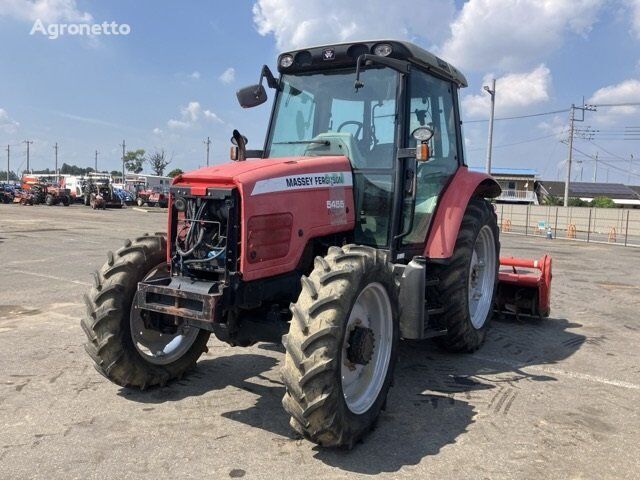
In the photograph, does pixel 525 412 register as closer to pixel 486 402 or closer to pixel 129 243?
pixel 486 402

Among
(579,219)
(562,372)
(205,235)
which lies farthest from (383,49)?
(579,219)

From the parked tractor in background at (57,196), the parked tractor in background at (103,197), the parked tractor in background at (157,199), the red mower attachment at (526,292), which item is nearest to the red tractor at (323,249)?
the red mower attachment at (526,292)

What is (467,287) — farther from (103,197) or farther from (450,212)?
(103,197)

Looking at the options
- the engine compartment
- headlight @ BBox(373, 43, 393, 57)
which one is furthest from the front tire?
headlight @ BBox(373, 43, 393, 57)

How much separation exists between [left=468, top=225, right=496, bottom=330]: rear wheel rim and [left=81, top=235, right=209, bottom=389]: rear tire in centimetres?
333

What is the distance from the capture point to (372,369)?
12.5ft

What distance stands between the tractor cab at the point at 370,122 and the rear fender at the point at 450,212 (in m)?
0.09

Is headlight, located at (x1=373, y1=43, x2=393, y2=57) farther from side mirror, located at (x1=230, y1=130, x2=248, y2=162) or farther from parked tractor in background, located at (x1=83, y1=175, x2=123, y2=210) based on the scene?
parked tractor in background, located at (x1=83, y1=175, x2=123, y2=210)

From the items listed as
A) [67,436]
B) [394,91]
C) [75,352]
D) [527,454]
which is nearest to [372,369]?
[527,454]

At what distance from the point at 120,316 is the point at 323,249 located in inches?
61.7

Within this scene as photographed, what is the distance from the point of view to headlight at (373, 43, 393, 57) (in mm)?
4582

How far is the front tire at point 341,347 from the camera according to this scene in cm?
312

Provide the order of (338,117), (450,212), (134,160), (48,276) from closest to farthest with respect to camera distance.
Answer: (338,117) → (450,212) → (48,276) → (134,160)

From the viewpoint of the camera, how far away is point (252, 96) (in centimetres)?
481
